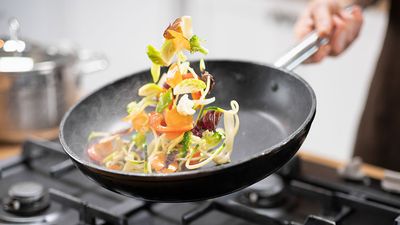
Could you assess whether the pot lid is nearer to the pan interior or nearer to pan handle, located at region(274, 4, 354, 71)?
the pan interior

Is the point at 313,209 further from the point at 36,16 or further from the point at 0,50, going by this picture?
the point at 36,16

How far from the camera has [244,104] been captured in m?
0.95

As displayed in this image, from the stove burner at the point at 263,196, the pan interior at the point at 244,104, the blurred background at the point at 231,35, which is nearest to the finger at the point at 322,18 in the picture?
the pan interior at the point at 244,104

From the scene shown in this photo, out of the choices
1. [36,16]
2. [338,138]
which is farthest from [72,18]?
[338,138]

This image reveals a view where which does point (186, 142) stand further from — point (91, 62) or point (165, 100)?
point (91, 62)

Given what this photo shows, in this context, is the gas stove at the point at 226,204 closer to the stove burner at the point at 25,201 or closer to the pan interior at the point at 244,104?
the stove burner at the point at 25,201

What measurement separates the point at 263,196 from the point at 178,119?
0.88ft

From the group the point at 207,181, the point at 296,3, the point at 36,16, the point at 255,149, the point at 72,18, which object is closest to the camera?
the point at 207,181

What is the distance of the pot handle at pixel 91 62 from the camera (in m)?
1.26

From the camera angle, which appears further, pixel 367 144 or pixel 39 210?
pixel 367 144

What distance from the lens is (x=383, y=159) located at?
1456mm

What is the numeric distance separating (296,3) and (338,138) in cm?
53

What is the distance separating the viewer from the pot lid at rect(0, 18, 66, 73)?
44.6 inches

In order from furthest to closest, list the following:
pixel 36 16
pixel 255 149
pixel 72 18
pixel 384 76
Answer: pixel 72 18 < pixel 36 16 < pixel 384 76 < pixel 255 149
